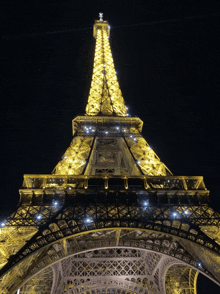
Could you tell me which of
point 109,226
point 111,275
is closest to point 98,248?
point 109,226

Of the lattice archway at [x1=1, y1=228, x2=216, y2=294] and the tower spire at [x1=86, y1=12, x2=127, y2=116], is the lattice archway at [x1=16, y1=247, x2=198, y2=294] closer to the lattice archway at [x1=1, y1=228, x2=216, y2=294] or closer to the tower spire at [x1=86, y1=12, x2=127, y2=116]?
the lattice archway at [x1=1, y1=228, x2=216, y2=294]

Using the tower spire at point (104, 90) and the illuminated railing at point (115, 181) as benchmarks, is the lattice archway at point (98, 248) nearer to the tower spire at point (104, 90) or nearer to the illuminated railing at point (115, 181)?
the illuminated railing at point (115, 181)

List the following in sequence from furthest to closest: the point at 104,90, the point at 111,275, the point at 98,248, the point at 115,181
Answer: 1. the point at 104,90
2. the point at 111,275
3. the point at 115,181
4. the point at 98,248

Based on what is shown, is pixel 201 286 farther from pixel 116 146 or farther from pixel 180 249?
pixel 116 146

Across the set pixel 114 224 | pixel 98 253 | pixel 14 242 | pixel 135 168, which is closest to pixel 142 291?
pixel 98 253

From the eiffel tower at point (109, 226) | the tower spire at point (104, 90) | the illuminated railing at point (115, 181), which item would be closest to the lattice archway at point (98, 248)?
the eiffel tower at point (109, 226)

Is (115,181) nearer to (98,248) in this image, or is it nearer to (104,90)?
(98,248)
